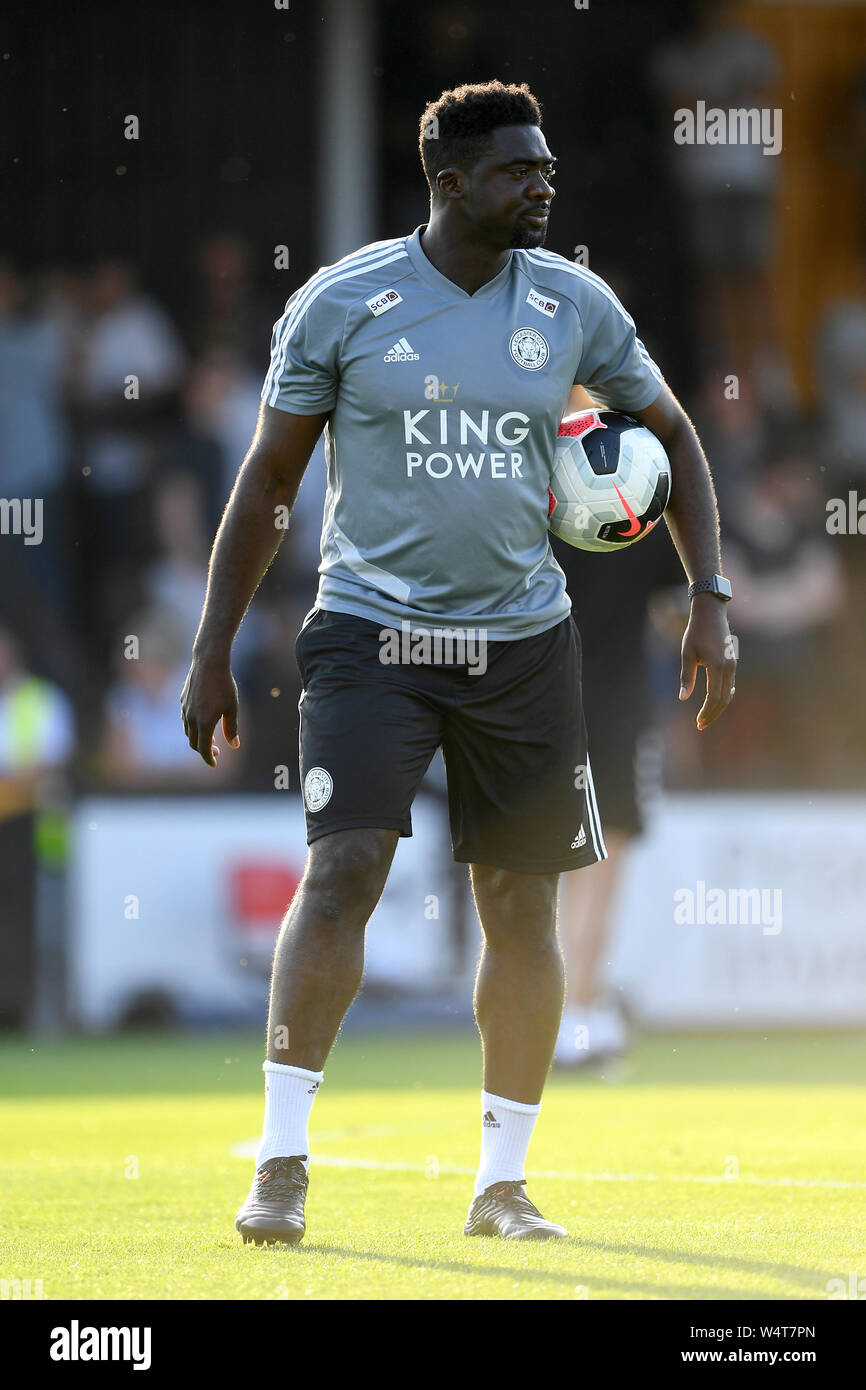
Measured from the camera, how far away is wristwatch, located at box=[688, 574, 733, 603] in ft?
16.4

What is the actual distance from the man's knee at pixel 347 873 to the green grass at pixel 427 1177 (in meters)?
0.69

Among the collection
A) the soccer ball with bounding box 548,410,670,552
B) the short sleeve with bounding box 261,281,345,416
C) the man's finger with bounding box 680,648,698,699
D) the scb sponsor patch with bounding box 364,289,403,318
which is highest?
the scb sponsor patch with bounding box 364,289,403,318

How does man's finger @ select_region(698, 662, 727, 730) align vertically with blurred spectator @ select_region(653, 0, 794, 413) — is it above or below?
below

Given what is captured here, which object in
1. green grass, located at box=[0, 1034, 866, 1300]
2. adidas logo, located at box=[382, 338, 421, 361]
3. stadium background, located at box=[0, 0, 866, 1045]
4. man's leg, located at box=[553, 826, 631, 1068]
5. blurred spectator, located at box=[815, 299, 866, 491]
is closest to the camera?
green grass, located at box=[0, 1034, 866, 1300]

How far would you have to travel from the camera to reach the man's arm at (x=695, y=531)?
16.3 feet

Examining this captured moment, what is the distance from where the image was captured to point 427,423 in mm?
4703

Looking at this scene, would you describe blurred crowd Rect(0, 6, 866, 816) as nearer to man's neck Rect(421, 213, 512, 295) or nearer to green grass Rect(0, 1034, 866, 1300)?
green grass Rect(0, 1034, 866, 1300)

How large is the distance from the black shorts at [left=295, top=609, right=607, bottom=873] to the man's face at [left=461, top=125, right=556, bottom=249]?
0.90 meters

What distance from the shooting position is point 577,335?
4883mm

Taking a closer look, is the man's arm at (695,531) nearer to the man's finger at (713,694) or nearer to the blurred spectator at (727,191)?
the man's finger at (713,694)

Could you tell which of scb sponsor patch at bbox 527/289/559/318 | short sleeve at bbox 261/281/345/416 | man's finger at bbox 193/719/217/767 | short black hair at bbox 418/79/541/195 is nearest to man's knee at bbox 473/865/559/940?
man's finger at bbox 193/719/217/767

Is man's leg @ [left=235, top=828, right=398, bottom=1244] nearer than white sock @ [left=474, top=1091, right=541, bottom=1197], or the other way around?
man's leg @ [left=235, top=828, right=398, bottom=1244]

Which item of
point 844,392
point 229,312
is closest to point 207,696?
point 229,312

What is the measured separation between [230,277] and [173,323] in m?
0.50
